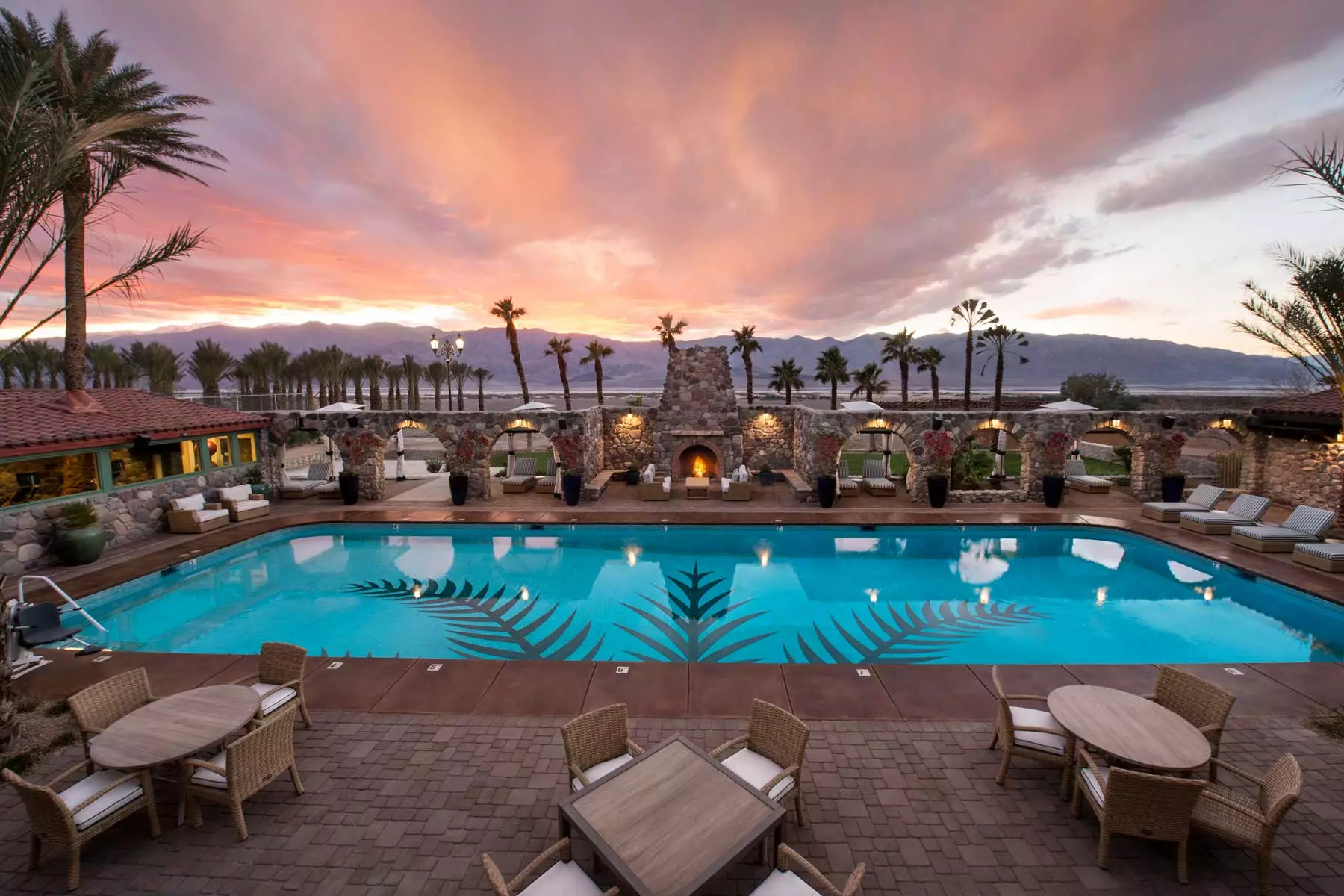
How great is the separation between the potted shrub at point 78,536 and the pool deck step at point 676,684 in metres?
5.45

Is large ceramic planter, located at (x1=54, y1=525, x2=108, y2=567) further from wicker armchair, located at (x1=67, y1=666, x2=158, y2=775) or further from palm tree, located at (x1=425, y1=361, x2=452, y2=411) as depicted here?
palm tree, located at (x1=425, y1=361, x2=452, y2=411)

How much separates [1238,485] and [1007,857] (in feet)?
63.7

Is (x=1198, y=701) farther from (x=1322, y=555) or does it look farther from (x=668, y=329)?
(x=668, y=329)

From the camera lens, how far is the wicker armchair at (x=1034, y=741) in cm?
435

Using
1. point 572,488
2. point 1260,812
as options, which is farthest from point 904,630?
point 572,488

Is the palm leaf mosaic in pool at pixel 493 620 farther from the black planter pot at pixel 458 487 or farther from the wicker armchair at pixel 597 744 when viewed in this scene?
the black planter pot at pixel 458 487

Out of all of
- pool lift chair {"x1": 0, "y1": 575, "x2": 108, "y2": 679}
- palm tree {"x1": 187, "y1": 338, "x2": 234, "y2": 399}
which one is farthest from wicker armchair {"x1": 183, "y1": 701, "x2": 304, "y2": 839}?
palm tree {"x1": 187, "y1": 338, "x2": 234, "y2": 399}

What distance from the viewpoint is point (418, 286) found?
149 ft

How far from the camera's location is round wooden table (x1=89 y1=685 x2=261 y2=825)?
3.90 m

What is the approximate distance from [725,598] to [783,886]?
7089mm

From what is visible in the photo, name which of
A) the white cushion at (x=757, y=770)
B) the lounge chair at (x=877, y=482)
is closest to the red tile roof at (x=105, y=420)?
the white cushion at (x=757, y=770)

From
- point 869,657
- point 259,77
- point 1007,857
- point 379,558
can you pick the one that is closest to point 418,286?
point 259,77

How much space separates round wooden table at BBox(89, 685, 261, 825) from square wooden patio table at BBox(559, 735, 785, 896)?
303 cm

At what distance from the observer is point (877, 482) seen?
17.1 m
